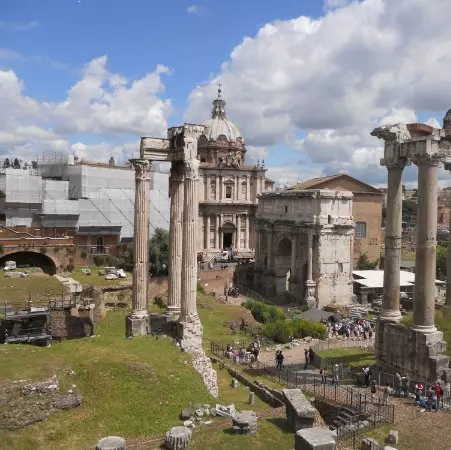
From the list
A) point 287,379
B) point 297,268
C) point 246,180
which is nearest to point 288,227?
point 297,268

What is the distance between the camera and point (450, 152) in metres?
17.3

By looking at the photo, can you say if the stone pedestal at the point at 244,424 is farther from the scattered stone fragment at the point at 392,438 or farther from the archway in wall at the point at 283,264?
the archway in wall at the point at 283,264

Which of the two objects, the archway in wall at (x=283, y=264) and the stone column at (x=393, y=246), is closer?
the stone column at (x=393, y=246)

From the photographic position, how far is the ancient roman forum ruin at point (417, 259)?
16.7 m

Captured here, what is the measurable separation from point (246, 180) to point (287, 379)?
36.8 m

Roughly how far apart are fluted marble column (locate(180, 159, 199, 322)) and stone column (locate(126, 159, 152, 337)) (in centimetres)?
165

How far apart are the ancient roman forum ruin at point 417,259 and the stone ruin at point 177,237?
6.54 meters

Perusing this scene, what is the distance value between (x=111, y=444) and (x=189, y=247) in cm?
844

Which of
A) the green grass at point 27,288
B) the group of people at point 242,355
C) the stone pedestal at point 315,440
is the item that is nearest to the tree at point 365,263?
the green grass at point 27,288

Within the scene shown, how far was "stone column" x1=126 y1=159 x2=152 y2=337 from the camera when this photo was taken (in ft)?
62.1

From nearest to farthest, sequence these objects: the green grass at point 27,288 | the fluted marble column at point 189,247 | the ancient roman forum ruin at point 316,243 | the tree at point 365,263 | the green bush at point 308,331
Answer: the fluted marble column at point 189,247, the green grass at point 27,288, the green bush at point 308,331, the ancient roman forum ruin at point 316,243, the tree at point 365,263

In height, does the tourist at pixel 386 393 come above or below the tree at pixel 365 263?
below

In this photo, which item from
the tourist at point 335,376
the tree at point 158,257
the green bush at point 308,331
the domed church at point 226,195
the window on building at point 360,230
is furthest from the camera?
the window on building at point 360,230

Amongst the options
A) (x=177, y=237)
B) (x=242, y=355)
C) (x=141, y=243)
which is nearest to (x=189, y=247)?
(x=177, y=237)
